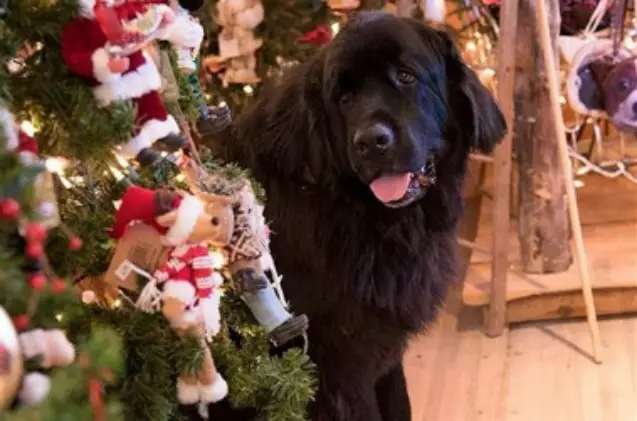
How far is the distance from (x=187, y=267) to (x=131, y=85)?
23cm

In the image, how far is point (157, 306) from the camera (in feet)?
3.34

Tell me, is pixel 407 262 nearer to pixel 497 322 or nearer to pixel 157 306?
pixel 157 306

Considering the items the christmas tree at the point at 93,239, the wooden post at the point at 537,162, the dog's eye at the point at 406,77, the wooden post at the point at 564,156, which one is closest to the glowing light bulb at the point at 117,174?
the christmas tree at the point at 93,239

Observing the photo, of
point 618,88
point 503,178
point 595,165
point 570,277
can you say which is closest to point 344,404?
point 503,178

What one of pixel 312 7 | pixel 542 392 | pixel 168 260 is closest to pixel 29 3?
pixel 168 260

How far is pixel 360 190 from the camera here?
4.86 ft

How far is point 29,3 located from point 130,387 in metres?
0.48

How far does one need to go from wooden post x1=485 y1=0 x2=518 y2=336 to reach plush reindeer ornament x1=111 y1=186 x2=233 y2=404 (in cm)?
108

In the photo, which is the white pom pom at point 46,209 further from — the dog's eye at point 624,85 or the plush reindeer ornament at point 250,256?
the dog's eye at point 624,85

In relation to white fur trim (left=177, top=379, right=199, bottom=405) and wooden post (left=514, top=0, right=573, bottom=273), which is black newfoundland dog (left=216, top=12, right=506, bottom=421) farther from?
wooden post (left=514, top=0, right=573, bottom=273)

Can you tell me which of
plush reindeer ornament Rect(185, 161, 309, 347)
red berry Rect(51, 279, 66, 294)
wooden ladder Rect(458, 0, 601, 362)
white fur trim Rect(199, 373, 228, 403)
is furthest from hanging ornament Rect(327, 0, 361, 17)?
red berry Rect(51, 279, 66, 294)

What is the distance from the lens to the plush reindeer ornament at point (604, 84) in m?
2.02

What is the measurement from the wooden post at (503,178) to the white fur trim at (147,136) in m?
1.10

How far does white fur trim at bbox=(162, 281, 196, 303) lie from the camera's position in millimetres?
986
